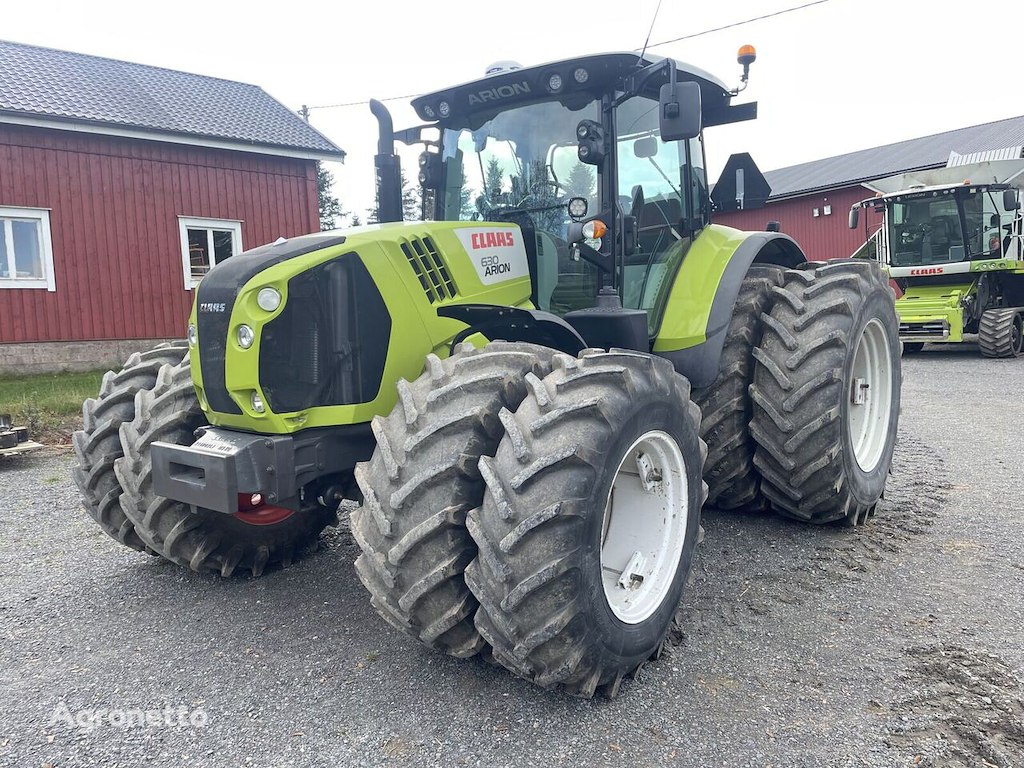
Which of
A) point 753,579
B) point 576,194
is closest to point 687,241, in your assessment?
point 576,194

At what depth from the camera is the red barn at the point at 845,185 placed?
78.2ft

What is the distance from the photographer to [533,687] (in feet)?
8.77

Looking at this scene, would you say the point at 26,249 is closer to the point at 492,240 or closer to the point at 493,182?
the point at 493,182

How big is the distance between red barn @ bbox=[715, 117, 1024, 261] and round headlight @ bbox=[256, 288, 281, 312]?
23.2 meters

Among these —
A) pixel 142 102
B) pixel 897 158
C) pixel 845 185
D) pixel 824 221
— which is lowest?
pixel 824 221

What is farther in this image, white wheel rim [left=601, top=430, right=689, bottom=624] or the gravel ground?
white wheel rim [left=601, top=430, right=689, bottom=624]

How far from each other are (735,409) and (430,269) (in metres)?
1.87

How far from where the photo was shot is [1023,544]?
4.06 metres

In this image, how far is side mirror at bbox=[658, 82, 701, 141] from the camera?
3197 millimetres

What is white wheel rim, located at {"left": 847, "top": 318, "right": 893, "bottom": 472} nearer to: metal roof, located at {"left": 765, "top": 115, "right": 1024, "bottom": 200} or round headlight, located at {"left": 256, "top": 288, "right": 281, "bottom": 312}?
round headlight, located at {"left": 256, "top": 288, "right": 281, "bottom": 312}

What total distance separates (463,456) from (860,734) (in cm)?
151

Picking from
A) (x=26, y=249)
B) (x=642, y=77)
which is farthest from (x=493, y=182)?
(x=26, y=249)

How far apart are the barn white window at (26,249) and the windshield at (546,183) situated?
11283mm

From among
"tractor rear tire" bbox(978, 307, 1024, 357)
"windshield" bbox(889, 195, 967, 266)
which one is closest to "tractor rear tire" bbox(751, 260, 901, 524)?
"tractor rear tire" bbox(978, 307, 1024, 357)
